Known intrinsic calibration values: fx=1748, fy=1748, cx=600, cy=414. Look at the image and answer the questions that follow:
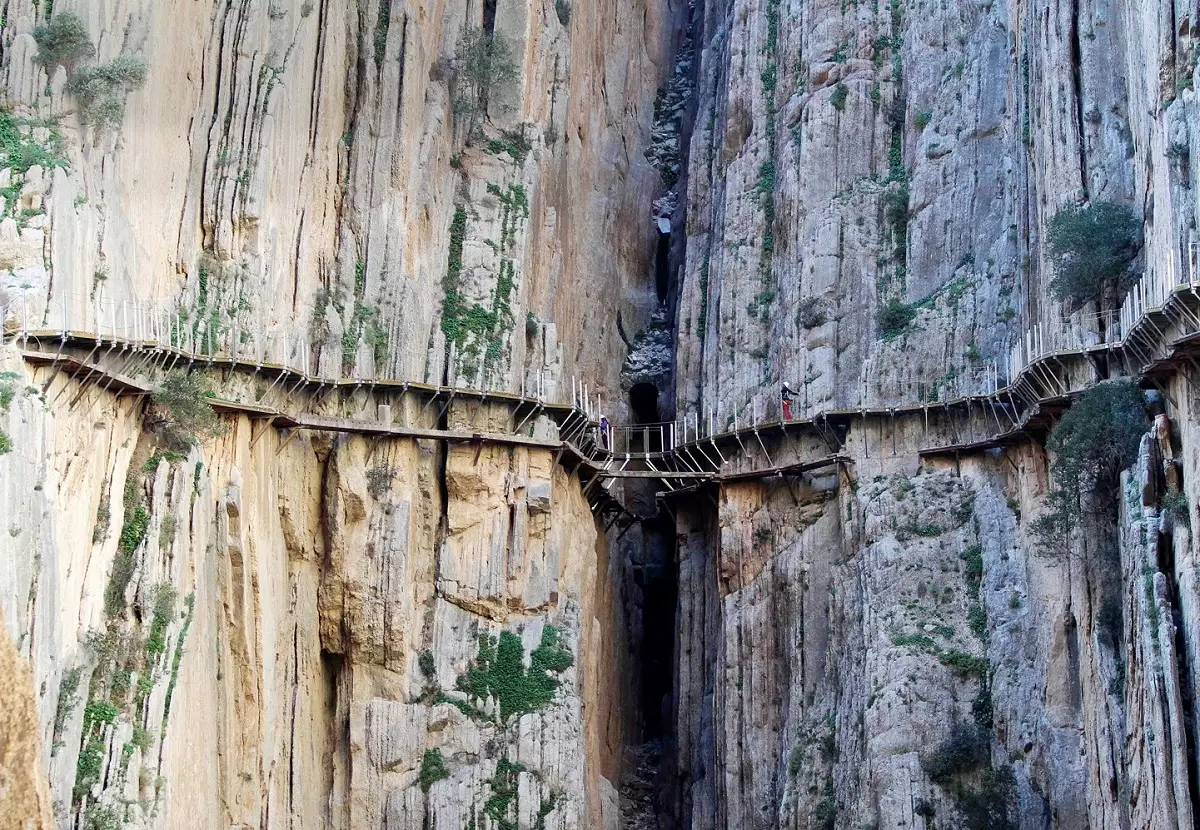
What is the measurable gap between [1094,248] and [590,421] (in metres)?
15.6

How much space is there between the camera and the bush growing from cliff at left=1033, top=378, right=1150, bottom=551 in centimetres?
3662

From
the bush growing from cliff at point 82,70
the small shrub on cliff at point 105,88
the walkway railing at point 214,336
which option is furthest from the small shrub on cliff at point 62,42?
the walkway railing at point 214,336

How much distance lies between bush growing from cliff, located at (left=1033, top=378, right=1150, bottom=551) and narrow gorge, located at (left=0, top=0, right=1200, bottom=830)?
192mm

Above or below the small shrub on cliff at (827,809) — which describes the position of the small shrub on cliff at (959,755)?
above

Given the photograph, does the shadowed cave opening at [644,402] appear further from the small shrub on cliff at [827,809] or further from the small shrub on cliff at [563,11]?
the small shrub on cliff at [827,809]

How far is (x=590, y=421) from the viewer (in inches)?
1969

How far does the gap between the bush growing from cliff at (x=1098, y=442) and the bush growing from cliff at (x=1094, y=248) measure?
3.38 m

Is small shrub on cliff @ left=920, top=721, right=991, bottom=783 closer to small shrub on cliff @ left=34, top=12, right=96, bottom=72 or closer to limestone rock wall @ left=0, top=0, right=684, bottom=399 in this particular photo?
limestone rock wall @ left=0, top=0, right=684, bottom=399

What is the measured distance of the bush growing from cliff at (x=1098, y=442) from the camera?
120 feet

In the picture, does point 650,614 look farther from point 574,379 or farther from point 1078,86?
point 1078,86

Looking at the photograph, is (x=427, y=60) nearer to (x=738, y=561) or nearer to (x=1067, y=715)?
(x=738, y=561)

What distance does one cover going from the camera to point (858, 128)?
5416 centimetres

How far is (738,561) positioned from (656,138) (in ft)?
63.3

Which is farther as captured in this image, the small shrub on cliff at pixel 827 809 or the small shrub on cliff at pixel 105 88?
the small shrub on cliff at pixel 827 809
